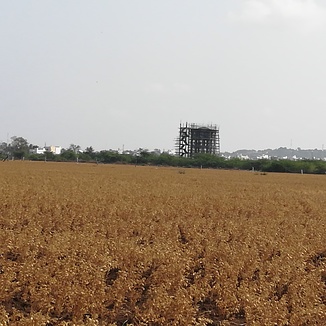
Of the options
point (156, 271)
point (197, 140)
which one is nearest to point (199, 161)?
point (197, 140)

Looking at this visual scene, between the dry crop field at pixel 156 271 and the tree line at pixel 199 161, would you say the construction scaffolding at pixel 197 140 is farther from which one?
the dry crop field at pixel 156 271

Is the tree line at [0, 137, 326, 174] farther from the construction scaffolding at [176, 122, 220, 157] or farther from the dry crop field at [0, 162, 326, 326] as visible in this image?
the dry crop field at [0, 162, 326, 326]

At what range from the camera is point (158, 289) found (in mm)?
6391

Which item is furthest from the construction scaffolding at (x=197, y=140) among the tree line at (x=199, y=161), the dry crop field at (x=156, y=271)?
the dry crop field at (x=156, y=271)

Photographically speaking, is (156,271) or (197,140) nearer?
(156,271)

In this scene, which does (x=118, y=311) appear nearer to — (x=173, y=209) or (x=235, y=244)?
(x=235, y=244)

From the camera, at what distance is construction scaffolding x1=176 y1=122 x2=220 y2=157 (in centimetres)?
12144

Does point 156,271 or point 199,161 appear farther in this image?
point 199,161

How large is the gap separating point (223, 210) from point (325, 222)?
329cm

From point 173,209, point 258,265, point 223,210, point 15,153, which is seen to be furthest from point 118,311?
point 15,153

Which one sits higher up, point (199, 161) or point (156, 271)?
point (199, 161)

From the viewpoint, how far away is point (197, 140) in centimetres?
12144

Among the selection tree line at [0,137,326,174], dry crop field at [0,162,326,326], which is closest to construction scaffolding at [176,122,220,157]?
tree line at [0,137,326,174]

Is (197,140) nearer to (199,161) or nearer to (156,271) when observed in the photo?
(199,161)
